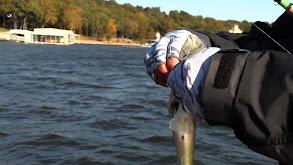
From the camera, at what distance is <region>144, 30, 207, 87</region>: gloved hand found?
1604mm

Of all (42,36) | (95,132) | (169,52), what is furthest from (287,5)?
(42,36)

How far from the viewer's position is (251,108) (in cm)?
113

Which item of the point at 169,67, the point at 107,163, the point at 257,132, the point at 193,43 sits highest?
the point at 193,43

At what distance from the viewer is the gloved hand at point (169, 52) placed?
5.26 feet

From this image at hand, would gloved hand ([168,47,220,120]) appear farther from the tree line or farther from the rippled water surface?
the tree line

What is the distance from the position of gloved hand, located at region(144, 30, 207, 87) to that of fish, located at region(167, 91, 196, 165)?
0.15 m

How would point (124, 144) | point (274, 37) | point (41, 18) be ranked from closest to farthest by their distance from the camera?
point (274, 37), point (124, 144), point (41, 18)

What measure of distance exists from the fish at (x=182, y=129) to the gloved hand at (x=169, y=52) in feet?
0.50

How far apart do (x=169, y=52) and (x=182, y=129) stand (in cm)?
40

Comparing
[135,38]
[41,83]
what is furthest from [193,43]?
[135,38]

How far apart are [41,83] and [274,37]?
1499cm

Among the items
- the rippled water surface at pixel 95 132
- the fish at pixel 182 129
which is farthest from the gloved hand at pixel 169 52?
the rippled water surface at pixel 95 132

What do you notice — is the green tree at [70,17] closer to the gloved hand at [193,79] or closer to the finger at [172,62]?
the finger at [172,62]

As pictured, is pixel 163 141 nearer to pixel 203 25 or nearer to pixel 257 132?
pixel 257 132
